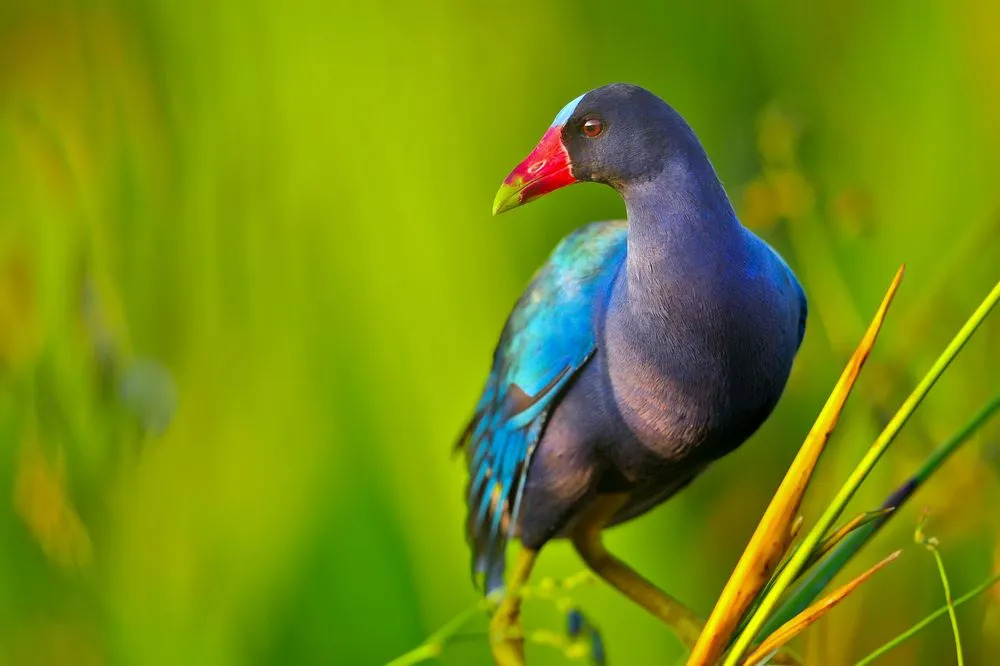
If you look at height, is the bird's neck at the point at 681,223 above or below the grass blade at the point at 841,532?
above

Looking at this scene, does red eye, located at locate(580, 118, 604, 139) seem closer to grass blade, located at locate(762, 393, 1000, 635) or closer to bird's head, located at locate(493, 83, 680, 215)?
bird's head, located at locate(493, 83, 680, 215)

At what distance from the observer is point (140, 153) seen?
1285 mm

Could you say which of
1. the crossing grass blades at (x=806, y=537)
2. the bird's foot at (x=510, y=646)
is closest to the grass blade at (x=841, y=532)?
the crossing grass blades at (x=806, y=537)

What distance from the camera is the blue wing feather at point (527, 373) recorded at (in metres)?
1.01

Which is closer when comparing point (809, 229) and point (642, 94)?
point (642, 94)

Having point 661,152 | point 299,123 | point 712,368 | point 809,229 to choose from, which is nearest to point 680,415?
point 712,368

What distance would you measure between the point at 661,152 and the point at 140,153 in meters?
0.68

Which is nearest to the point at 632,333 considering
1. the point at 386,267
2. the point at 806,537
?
the point at 806,537

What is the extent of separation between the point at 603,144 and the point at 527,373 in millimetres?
252

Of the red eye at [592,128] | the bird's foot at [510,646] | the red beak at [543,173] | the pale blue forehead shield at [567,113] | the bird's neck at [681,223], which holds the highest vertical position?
the pale blue forehead shield at [567,113]

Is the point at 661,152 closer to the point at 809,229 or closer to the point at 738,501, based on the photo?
the point at 809,229

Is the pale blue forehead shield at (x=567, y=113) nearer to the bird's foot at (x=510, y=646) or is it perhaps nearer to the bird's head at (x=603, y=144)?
the bird's head at (x=603, y=144)

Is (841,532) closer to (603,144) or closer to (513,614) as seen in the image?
(603,144)

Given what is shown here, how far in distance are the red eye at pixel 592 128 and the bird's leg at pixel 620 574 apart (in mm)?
376
